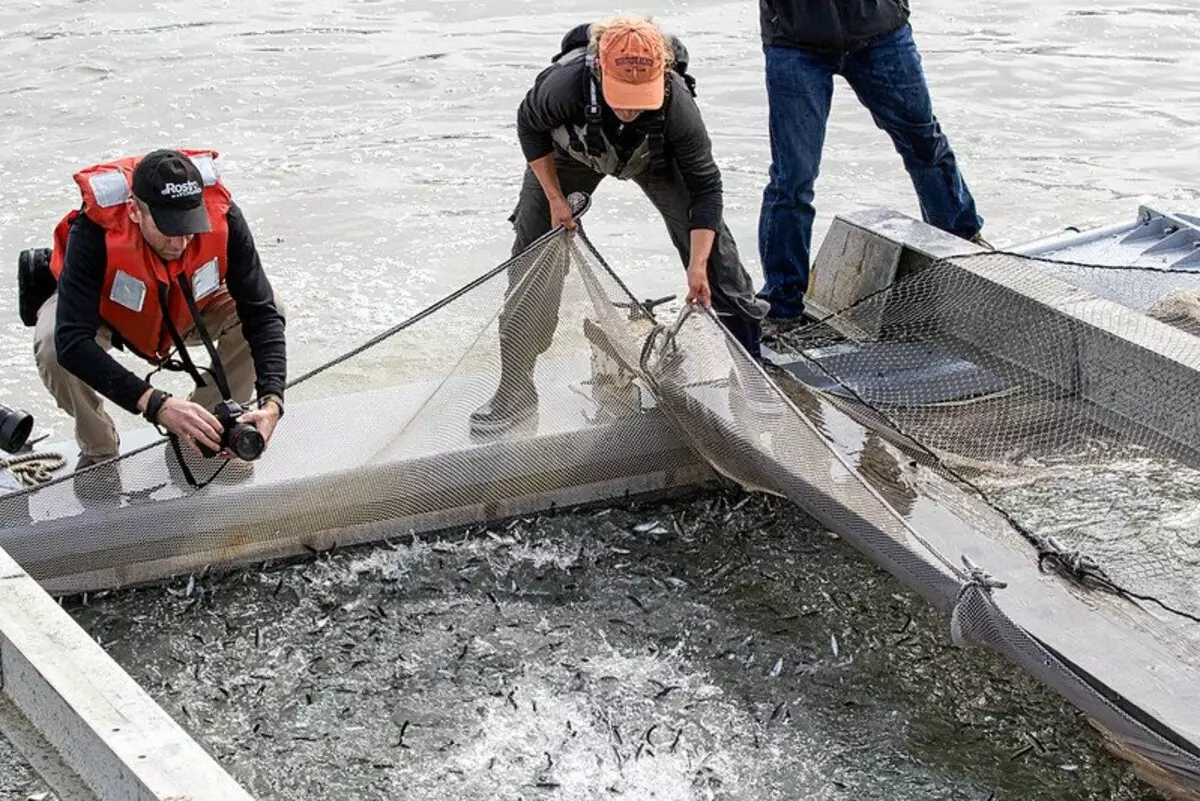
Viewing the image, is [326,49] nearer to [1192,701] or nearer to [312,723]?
[312,723]

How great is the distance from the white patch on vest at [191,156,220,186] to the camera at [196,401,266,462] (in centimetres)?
79

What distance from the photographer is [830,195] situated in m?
10.4

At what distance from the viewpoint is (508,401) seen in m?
5.91

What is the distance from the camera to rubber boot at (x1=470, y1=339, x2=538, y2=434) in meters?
5.87

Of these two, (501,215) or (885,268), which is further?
(501,215)

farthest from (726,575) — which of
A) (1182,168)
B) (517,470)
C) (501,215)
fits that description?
(1182,168)

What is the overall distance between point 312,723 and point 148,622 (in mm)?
902

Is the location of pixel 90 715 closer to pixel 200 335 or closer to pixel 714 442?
pixel 200 335

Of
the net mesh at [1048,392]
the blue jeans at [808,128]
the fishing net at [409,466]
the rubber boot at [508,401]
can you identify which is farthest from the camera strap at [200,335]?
the blue jeans at [808,128]

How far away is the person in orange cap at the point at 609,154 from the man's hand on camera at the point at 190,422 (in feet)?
3.72

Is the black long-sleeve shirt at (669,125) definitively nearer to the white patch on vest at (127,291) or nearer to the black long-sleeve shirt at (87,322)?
the white patch on vest at (127,291)

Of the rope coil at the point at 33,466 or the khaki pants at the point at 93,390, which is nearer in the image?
the khaki pants at the point at 93,390

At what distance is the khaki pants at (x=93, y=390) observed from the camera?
217 inches

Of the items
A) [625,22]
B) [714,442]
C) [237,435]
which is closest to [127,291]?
[237,435]
